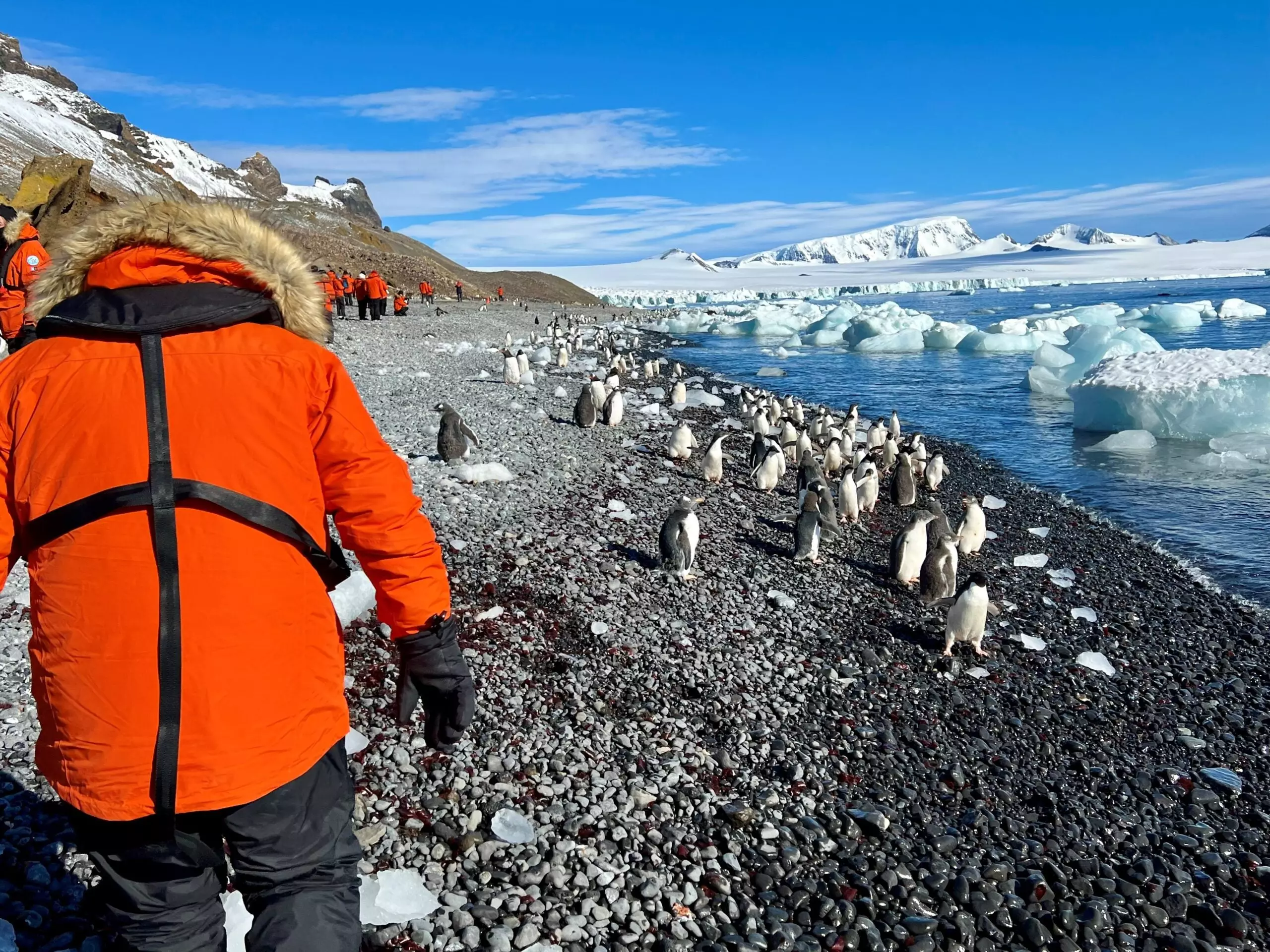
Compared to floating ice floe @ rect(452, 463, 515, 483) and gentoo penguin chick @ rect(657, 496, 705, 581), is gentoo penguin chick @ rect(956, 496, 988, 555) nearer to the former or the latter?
gentoo penguin chick @ rect(657, 496, 705, 581)

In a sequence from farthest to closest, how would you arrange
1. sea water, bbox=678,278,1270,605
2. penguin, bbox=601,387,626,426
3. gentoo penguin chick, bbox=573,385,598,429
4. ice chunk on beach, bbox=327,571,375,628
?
penguin, bbox=601,387,626,426 → gentoo penguin chick, bbox=573,385,598,429 → sea water, bbox=678,278,1270,605 → ice chunk on beach, bbox=327,571,375,628

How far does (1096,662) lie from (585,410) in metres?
7.86

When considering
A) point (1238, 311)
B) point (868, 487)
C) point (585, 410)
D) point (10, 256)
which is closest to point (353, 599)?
point (10, 256)

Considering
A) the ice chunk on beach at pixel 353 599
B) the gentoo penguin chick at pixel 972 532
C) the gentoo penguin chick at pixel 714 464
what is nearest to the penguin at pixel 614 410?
the gentoo penguin chick at pixel 714 464

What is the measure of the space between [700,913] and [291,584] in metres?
2.17

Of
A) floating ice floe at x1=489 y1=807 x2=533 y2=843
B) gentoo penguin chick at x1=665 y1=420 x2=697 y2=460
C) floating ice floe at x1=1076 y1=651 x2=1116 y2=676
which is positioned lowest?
floating ice floe at x1=1076 y1=651 x2=1116 y2=676

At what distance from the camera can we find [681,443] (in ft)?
35.0

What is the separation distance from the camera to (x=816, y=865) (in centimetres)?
333

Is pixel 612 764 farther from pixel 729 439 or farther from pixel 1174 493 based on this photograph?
pixel 1174 493

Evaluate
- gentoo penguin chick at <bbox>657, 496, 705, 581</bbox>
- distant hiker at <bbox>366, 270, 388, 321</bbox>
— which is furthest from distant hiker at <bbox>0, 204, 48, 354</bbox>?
distant hiker at <bbox>366, 270, 388, 321</bbox>

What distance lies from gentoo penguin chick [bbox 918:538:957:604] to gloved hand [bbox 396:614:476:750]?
536 cm

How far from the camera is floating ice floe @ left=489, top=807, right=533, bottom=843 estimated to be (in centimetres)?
316

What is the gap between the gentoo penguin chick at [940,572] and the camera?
6477 millimetres

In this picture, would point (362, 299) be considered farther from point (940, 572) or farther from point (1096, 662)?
point (1096, 662)
